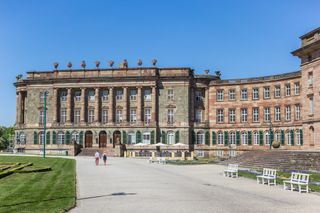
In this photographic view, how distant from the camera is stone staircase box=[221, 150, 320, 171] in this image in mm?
36062

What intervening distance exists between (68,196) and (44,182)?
6212 mm

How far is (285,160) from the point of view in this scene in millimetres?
38750

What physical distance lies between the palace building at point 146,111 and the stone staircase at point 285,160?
90.0 feet

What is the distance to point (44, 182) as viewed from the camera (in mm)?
24297

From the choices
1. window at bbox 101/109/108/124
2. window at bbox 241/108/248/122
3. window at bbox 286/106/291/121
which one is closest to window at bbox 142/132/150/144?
window at bbox 101/109/108/124

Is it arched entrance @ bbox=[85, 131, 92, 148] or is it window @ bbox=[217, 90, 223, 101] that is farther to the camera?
arched entrance @ bbox=[85, 131, 92, 148]

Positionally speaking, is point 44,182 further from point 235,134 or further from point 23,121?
point 23,121

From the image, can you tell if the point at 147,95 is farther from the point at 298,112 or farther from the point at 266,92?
the point at 298,112

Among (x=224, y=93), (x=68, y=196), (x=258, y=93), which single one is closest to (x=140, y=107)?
(x=224, y=93)

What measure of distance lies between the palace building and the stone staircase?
27446 mm

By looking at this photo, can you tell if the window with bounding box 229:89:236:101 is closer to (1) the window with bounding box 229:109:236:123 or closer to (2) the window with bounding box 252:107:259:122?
(1) the window with bounding box 229:109:236:123

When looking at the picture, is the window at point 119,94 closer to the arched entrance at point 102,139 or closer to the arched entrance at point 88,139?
the arched entrance at point 102,139

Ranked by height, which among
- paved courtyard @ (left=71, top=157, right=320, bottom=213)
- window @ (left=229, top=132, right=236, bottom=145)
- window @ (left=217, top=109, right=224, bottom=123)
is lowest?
paved courtyard @ (left=71, top=157, right=320, bottom=213)

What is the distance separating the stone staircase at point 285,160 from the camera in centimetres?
3606
